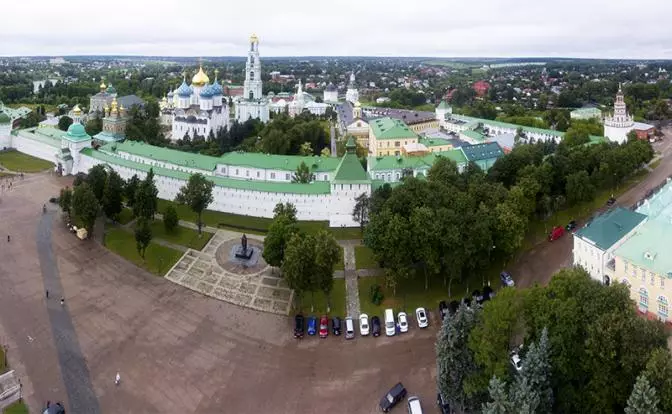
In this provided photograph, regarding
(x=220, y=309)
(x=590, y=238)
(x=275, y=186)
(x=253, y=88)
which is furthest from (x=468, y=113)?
(x=220, y=309)

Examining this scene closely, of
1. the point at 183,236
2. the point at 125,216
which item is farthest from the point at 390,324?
the point at 125,216

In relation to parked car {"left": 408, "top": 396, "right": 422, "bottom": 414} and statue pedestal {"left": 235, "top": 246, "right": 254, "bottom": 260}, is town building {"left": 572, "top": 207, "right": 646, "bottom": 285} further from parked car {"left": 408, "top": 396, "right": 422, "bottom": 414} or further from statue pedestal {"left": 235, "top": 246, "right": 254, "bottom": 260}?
statue pedestal {"left": 235, "top": 246, "right": 254, "bottom": 260}

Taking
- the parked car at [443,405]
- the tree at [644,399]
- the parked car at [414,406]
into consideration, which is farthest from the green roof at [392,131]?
the tree at [644,399]

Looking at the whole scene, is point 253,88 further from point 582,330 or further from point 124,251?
point 582,330

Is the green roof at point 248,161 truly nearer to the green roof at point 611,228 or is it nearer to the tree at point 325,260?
the tree at point 325,260

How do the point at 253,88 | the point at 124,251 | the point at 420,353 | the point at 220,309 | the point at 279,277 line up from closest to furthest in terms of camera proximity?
1. the point at 420,353
2. the point at 220,309
3. the point at 279,277
4. the point at 124,251
5. the point at 253,88

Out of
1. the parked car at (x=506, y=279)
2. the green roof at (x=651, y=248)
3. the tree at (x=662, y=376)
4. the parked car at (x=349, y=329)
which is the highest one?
the green roof at (x=651, y=248)

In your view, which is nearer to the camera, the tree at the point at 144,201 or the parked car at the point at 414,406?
the parked car at the point at 414,406
